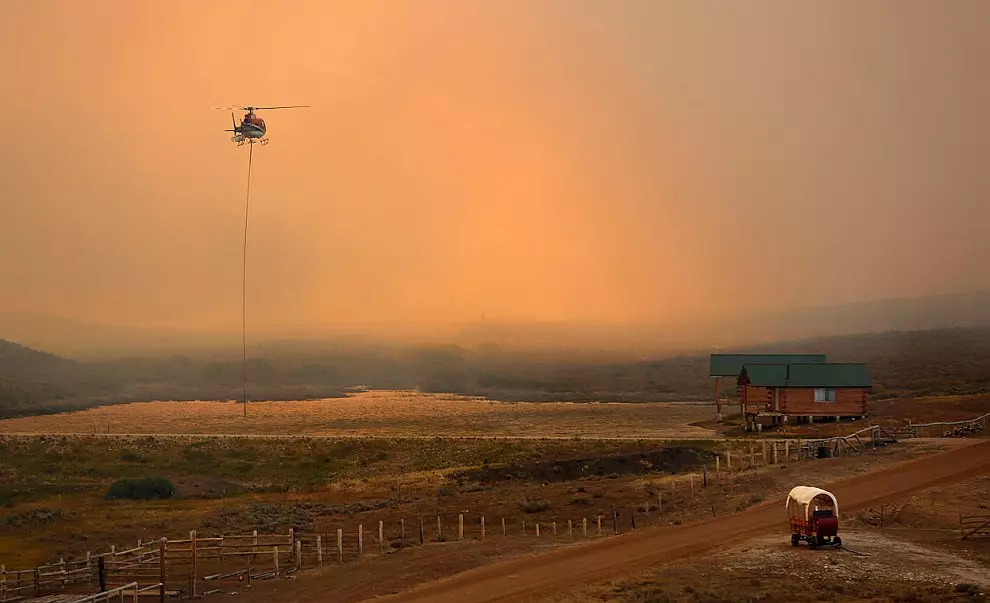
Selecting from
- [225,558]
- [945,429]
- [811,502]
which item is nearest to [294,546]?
[225,558]

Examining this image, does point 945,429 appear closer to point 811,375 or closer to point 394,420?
point 811,375

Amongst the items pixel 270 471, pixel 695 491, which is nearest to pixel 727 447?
pixel 695 491

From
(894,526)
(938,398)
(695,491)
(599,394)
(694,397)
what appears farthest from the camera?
(599,394)

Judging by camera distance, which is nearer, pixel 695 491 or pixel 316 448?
pixel 695 491

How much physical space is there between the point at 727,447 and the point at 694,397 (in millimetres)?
106322

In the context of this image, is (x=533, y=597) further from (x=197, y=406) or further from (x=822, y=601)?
(x=197, y=406)

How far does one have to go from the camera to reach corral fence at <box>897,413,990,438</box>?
6800 cm

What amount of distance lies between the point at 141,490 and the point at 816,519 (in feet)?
144

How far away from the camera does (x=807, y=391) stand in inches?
3278

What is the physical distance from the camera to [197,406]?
177m

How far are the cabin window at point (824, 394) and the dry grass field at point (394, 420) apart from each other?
10.5m

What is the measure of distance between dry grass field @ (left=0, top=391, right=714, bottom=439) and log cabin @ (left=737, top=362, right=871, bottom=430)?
21.2 feet

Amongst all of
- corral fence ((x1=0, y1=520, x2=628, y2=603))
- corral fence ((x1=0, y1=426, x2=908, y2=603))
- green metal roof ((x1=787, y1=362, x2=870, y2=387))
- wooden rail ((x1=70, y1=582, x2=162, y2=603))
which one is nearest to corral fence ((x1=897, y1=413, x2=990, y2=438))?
green metal roof ((x1=787, y1=362, x2=870, y2=387))

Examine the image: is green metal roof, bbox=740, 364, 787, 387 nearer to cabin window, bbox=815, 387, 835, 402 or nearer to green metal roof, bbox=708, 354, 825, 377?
cabin window, bbox=815, 387, 835, 402
